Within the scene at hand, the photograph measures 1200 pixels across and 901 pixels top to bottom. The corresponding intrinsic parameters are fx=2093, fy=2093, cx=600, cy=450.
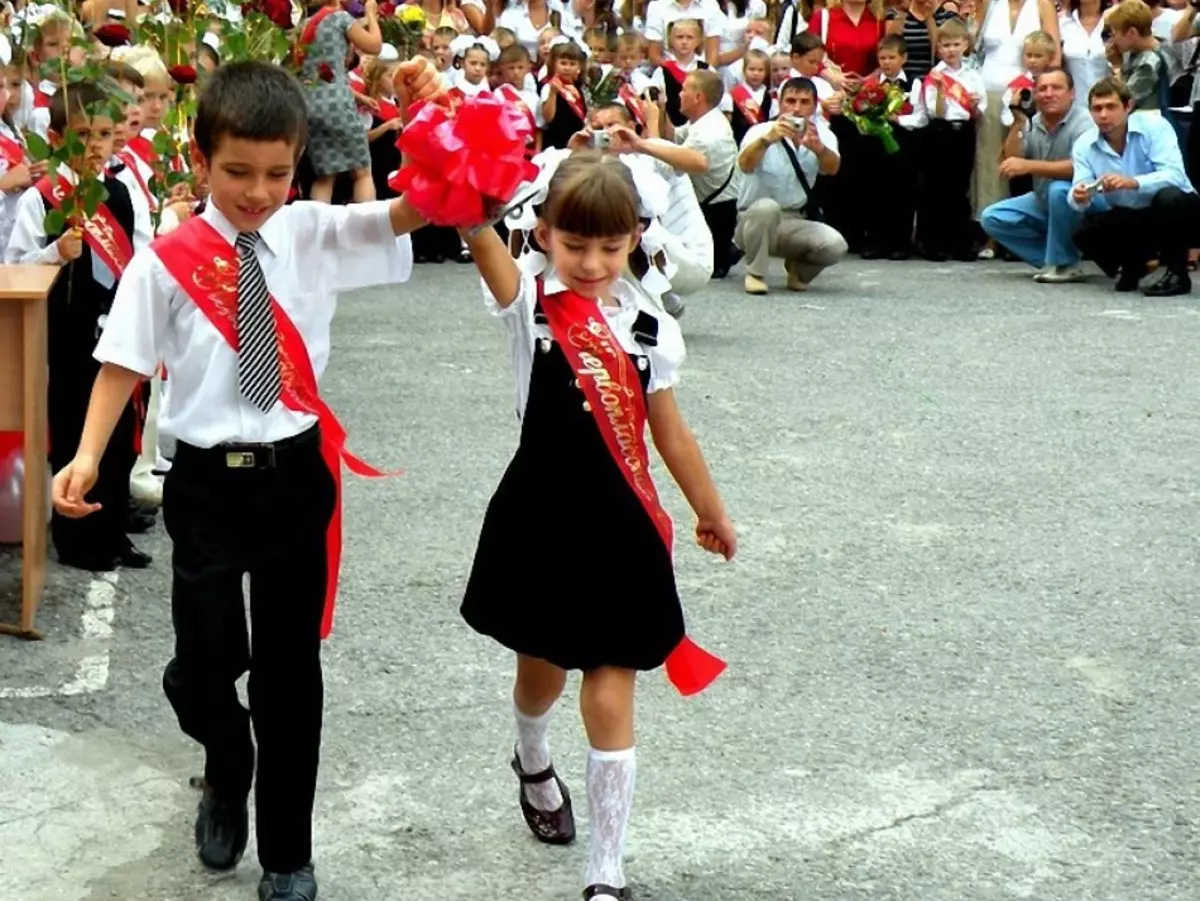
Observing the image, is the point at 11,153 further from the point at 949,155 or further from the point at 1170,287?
the point at 949,155

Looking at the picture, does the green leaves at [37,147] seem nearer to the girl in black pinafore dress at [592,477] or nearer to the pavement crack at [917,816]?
the girl in black pinafore dress at [592,477]

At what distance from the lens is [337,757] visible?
480cm

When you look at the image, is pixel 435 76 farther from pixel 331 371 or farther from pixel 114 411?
pixel 331 371

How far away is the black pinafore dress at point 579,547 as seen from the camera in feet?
12.9

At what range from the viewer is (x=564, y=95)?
14.4 meters

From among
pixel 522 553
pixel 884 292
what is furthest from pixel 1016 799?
pixel 884 292

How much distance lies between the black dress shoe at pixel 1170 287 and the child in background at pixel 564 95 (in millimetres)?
4149

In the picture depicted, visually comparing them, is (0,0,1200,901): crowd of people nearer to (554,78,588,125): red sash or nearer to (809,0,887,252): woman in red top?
(809,0,887,252): woman in red top

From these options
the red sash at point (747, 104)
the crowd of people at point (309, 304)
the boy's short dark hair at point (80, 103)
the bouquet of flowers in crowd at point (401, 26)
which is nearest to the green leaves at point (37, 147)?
the crowd of people at point (309, 304)

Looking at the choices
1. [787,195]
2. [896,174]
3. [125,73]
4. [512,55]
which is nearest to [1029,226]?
[896,174]

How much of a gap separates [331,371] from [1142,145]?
557 centimetres

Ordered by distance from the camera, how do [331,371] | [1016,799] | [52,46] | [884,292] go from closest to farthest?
[1016,799] < [52,46] < [331,371] < [884,292]

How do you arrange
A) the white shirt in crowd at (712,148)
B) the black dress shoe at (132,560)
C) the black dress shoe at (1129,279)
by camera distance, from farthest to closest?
the black dress shoe at (1129,279), the white shirt in crowd at (712,148), the black dress shoe at (132,560)

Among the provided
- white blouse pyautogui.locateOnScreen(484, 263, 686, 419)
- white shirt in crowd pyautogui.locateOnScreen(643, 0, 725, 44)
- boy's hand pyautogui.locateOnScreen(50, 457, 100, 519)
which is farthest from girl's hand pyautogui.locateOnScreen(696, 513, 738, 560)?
white shirt in crowd pyautogui.locateOnScreen(643, 0, 725, 44)
